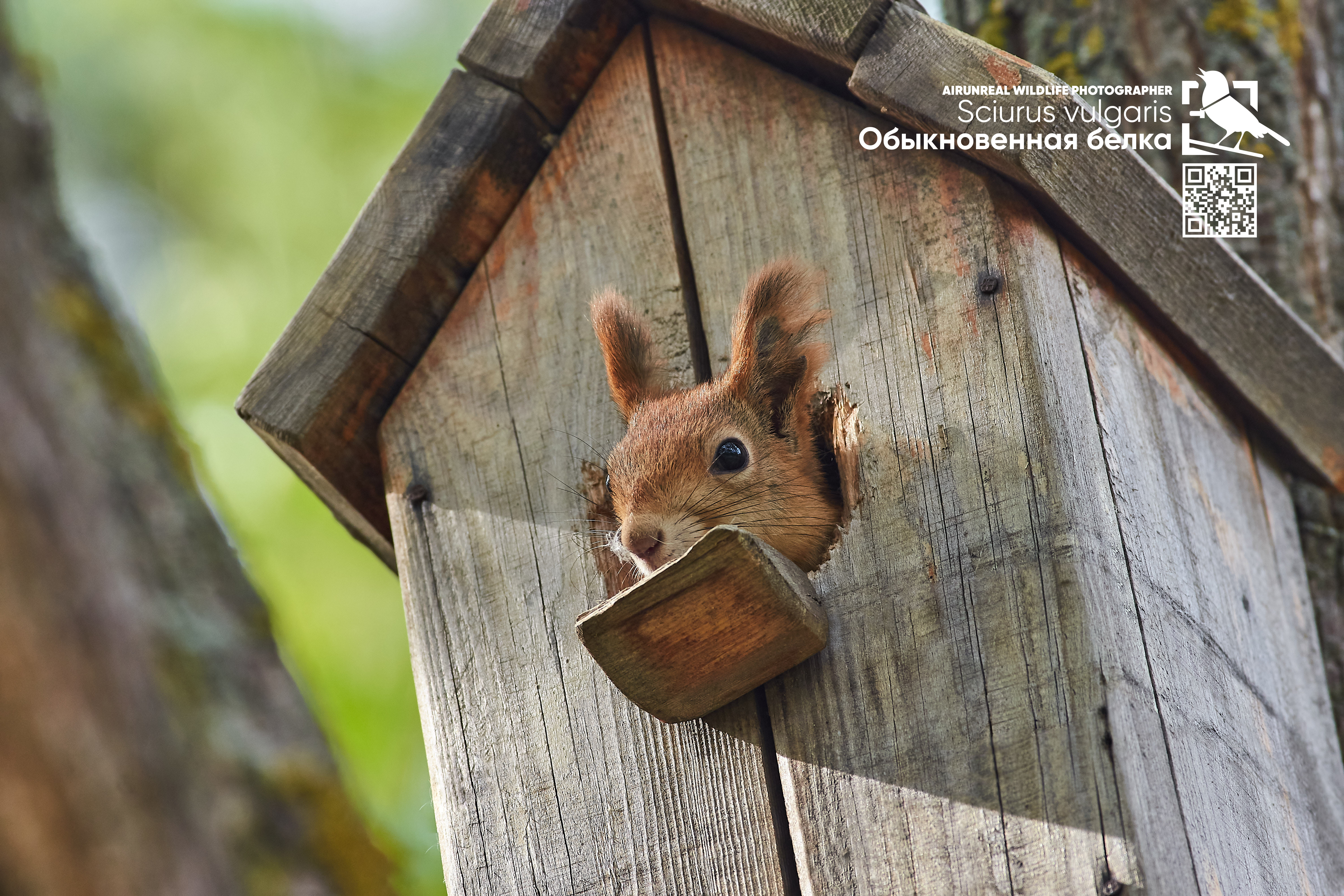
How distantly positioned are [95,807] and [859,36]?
5.73 ft

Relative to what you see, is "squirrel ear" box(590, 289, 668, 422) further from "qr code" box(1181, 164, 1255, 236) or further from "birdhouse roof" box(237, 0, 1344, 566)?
"qr code" box(1181, 164, 1255, 236)

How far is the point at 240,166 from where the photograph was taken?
21.1ft

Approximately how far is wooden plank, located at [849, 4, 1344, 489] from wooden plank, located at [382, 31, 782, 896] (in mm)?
576

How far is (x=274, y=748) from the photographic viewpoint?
2.35 meters

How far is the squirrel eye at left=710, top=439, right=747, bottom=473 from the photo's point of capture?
102 inches

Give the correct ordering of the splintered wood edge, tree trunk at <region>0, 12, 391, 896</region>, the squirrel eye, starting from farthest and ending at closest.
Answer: the squirrel eye, the splintered wood edge, tree trunk at <region>0, 12, 391, 896</region>

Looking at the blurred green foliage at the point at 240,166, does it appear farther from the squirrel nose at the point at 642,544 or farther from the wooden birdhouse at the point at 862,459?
the squirrel nose at the point at 642,544

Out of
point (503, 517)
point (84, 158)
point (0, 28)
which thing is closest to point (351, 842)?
point (503, 517)

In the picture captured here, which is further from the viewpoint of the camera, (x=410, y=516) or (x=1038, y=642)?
(x=410, y=516)

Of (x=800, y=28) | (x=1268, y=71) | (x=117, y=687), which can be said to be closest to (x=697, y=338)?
(x=800, y=28)

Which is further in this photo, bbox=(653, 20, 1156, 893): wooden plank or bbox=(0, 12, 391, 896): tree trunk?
bbox=(653, 20, 1156, 893): wooden plank

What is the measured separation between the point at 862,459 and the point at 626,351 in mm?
493

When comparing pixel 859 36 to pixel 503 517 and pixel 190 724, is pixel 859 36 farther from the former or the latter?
pixel 190 724

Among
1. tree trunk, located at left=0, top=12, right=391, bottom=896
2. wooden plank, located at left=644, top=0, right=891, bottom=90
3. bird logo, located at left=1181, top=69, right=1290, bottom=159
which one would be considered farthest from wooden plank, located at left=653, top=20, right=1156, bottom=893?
bird logo, located at left=1181, top=69, right=1290, bottom=159
